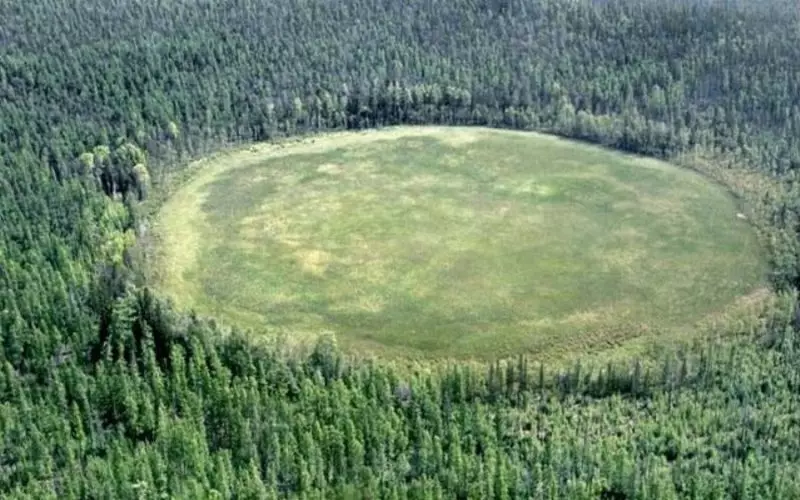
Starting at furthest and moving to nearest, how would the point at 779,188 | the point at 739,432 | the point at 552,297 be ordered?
the point at 779,188, the point at 552,297, the point at 739,432

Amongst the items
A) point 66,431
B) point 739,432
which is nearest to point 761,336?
point 739,432

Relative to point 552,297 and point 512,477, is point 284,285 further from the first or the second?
point 512,477

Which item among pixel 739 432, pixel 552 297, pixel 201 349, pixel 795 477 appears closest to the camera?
pixel 795 477

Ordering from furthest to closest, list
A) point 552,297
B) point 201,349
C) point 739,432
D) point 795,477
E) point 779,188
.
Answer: point 779,188, point 552,297, point 201,349, point 739,432, point 795,477

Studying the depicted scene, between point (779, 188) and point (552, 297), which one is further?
point (779, 188)

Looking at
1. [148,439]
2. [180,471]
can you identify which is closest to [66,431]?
[148,439]

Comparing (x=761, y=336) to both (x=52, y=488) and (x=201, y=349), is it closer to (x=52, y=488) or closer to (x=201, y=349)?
(x=201, y=349)
